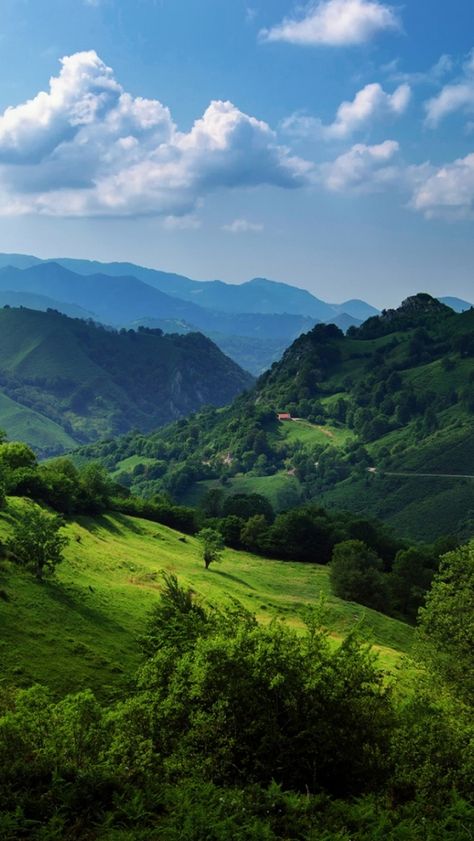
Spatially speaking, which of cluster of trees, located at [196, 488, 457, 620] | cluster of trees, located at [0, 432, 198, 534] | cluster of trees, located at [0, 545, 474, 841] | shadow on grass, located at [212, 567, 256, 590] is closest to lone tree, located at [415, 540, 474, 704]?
cluster of trees, located at [0, 545, 474, 841]

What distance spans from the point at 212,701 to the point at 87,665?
58.2ft

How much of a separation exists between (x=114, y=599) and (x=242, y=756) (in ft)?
113

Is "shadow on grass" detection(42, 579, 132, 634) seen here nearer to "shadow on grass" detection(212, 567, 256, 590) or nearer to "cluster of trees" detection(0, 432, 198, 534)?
"cluster of trees" detection(0, 432, 198, 534)

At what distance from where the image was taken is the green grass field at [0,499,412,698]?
40.5m

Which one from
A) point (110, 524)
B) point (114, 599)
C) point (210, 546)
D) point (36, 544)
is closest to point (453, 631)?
point (114, 599)

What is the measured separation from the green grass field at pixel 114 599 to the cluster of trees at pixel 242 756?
554 cm

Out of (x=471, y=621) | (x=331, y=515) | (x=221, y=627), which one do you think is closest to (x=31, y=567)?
(x=221, y=627)

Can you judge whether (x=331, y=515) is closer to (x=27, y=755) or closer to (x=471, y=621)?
(x=471, y=621)

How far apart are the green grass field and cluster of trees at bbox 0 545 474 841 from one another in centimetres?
554

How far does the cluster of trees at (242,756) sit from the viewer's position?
2225 cm

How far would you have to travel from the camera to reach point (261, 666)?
26.5 m

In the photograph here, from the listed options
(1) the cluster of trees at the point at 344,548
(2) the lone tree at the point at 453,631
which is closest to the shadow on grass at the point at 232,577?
(1) the cluster of trees at the point at 344,548

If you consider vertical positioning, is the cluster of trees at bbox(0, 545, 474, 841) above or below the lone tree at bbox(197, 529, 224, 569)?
above

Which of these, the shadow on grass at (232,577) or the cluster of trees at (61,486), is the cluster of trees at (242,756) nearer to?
the cluster of trees at (61,486)
